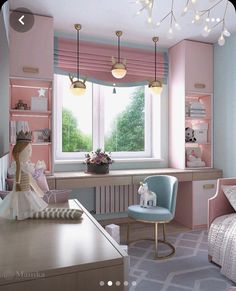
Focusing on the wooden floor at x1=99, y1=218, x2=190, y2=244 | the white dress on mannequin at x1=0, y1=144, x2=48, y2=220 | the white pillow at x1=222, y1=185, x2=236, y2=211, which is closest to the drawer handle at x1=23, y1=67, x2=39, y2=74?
the white dress on mannequin at x1=0, y1=144, x2=48, y2=220

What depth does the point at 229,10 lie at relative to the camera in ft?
9.42

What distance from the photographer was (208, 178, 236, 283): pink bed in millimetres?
2107

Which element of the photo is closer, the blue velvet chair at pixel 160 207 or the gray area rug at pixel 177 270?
the gray area rug at pixel 177 270

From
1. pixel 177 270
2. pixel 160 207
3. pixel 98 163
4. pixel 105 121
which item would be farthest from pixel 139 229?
pixel 105 121

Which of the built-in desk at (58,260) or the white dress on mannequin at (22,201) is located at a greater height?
the white dress on mannequin at (22,201)

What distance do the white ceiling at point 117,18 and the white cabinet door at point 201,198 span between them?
78.2 inches

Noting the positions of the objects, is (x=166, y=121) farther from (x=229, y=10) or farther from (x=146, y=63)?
(x=229, y=10)

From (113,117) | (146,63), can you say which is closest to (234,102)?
(146,63)

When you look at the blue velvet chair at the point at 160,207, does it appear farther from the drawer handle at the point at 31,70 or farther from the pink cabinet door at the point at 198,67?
the drawer handle at the point at 31,70

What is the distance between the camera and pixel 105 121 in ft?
12.6

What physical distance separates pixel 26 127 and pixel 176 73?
223 centimetres

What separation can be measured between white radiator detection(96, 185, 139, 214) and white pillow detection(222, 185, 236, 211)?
153cm

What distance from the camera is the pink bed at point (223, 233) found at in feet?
6.91

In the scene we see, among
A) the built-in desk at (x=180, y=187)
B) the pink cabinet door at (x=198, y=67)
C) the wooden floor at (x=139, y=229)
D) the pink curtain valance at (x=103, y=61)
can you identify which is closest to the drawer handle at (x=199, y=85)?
the pink cabinet door at (x=198, y=67)
